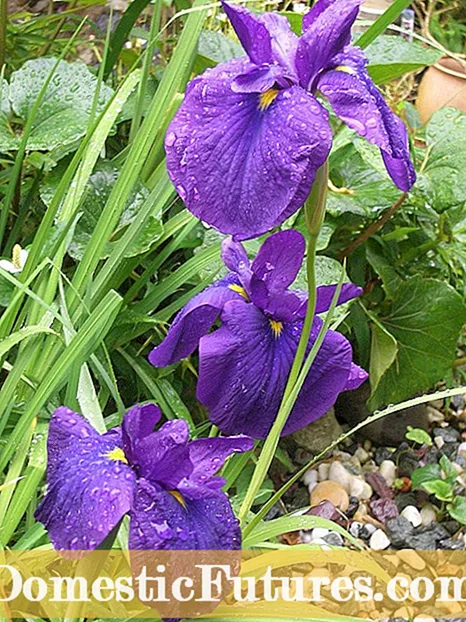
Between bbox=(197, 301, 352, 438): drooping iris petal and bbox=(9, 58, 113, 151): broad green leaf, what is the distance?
63 cm

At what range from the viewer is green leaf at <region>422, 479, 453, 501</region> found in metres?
1.44

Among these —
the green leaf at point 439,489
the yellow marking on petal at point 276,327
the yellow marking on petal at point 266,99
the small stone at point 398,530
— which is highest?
the yellow marking on petal at point 266,99

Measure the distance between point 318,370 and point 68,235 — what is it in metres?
0.45

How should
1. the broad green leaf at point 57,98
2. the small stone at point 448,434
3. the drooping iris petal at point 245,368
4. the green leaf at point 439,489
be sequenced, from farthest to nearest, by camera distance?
the small stone at point 448,434 < the green leaf at point 439,489 < the broad green leaf at point 57,98 < the drooping iris petal at point 245,368

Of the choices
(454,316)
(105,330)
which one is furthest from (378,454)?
(105,330)

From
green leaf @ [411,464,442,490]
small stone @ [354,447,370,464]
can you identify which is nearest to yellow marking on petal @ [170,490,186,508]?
green leaf @ [411,464,442,490]

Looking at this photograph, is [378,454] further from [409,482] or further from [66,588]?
[66,588]

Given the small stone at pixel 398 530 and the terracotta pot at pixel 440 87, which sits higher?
the terracotta pot at pixel 440 87

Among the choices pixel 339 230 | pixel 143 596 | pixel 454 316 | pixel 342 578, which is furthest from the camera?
pixel 339 230

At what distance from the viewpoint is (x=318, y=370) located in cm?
85

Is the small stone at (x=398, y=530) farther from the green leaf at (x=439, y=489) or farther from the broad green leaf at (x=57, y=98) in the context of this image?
the broad green leaf at (x=57, y=98)

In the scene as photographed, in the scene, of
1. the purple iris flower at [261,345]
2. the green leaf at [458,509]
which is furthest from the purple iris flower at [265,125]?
the green leaf at [458,509]

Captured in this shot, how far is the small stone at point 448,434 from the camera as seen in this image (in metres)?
1.71

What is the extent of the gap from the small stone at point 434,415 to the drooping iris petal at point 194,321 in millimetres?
996
